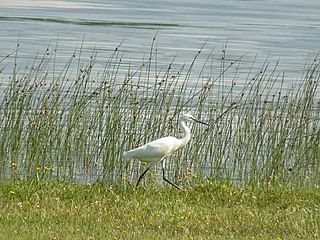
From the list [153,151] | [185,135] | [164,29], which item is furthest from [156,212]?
[164,29]

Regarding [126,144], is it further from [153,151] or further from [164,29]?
[164,29]

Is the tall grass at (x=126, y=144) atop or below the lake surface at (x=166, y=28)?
atop

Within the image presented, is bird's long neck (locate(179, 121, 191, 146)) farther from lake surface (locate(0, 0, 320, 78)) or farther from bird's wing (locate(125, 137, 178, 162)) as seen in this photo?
lake surface (locate(0, 0, 320, 78))

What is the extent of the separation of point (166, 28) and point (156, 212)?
70.8 feet

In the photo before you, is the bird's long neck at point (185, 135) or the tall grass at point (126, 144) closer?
the bird's long neck at point (185, 135)

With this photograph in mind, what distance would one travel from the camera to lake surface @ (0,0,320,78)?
23750mm

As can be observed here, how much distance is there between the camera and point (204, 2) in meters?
42.7

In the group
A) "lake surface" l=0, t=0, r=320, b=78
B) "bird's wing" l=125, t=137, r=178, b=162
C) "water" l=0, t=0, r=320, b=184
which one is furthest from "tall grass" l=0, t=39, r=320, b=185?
"lake surface" l=0, t=0, r=320, b=78

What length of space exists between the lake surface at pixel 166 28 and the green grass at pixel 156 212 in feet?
37.3

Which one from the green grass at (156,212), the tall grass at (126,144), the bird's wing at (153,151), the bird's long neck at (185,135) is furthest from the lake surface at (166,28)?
the green grass at (156,212)

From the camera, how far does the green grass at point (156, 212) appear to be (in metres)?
7.71

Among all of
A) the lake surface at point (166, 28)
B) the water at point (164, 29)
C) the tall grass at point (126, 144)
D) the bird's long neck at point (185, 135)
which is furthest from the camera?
the lake surface at point (166, 28)

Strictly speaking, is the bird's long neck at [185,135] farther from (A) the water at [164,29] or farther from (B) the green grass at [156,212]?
(A) the water at [164,29]

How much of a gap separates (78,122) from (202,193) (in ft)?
9.22
